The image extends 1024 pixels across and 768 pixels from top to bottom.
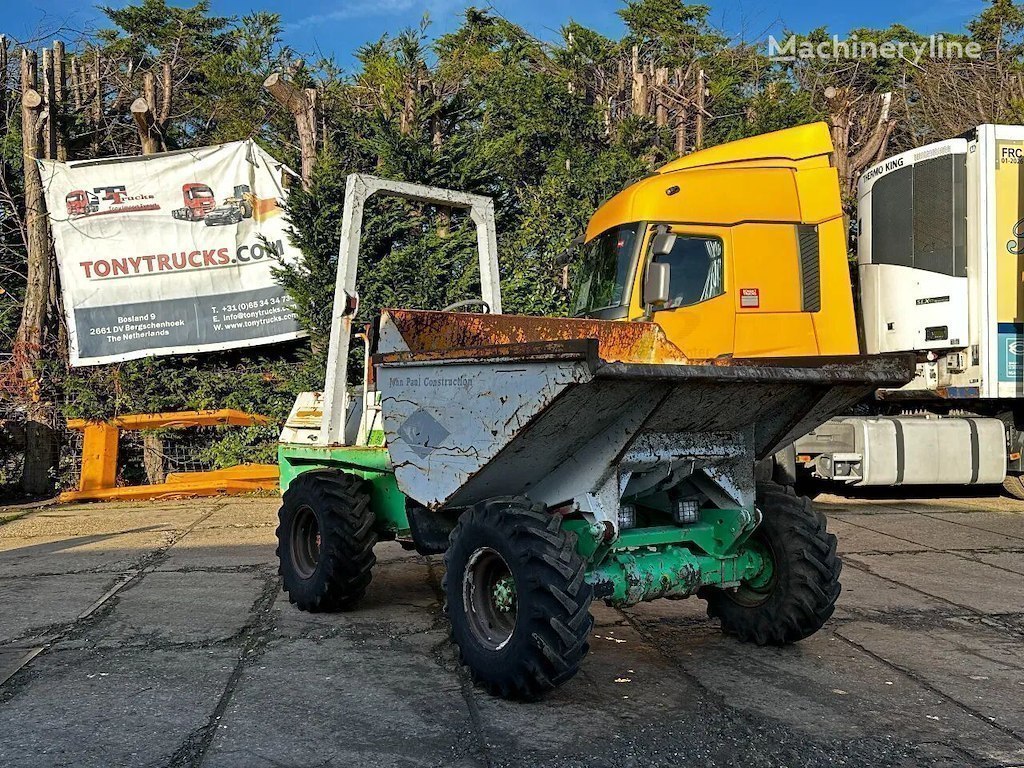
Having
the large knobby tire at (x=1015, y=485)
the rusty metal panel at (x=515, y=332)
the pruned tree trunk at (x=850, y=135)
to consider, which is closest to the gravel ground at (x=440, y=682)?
the rusty metal panel at (x=515, y=332)

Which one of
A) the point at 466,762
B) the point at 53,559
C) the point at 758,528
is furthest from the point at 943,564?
the point at 53,559

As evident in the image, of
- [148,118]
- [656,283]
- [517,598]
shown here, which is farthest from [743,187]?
[148,118]

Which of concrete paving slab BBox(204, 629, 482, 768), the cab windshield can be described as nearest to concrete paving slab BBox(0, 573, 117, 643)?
concrete paving slab BBox(204, 629, 482, 768)

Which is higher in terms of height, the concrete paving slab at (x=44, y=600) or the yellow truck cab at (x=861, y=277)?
the yellow truck cab at (x=861, y=277)

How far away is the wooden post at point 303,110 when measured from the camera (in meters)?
12.2

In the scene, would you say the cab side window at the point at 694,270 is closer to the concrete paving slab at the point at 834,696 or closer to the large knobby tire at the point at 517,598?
the concrete paving slab at the point at 834,696

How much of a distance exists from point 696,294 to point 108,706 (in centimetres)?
519

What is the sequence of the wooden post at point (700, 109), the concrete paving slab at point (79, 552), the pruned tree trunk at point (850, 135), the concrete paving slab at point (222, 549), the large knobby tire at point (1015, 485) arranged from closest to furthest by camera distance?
the concrete paving slab at point (79, 552) < the concrete paving slab at point (222, 549) < the large knobby tire at point (1015, 485) < the pruned tree trunk at point (850, 135) < the wooden post at point (700, 109)

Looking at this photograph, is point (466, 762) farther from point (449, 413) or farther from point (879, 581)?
point (879, 581)

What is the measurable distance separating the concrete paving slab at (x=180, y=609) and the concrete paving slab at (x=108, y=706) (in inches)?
11.2

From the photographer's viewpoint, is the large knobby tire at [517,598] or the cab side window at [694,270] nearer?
the large knobby tire at [517,598]

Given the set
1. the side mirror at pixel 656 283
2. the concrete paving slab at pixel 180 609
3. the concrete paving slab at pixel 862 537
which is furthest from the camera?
the concrete paving slab at pixel 862 537

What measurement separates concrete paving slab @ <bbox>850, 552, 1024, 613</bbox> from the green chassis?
2.09 metres

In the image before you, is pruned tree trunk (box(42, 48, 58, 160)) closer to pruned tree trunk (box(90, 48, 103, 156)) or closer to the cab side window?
pruned tree trunk (box(90, 48, 103, 156))
